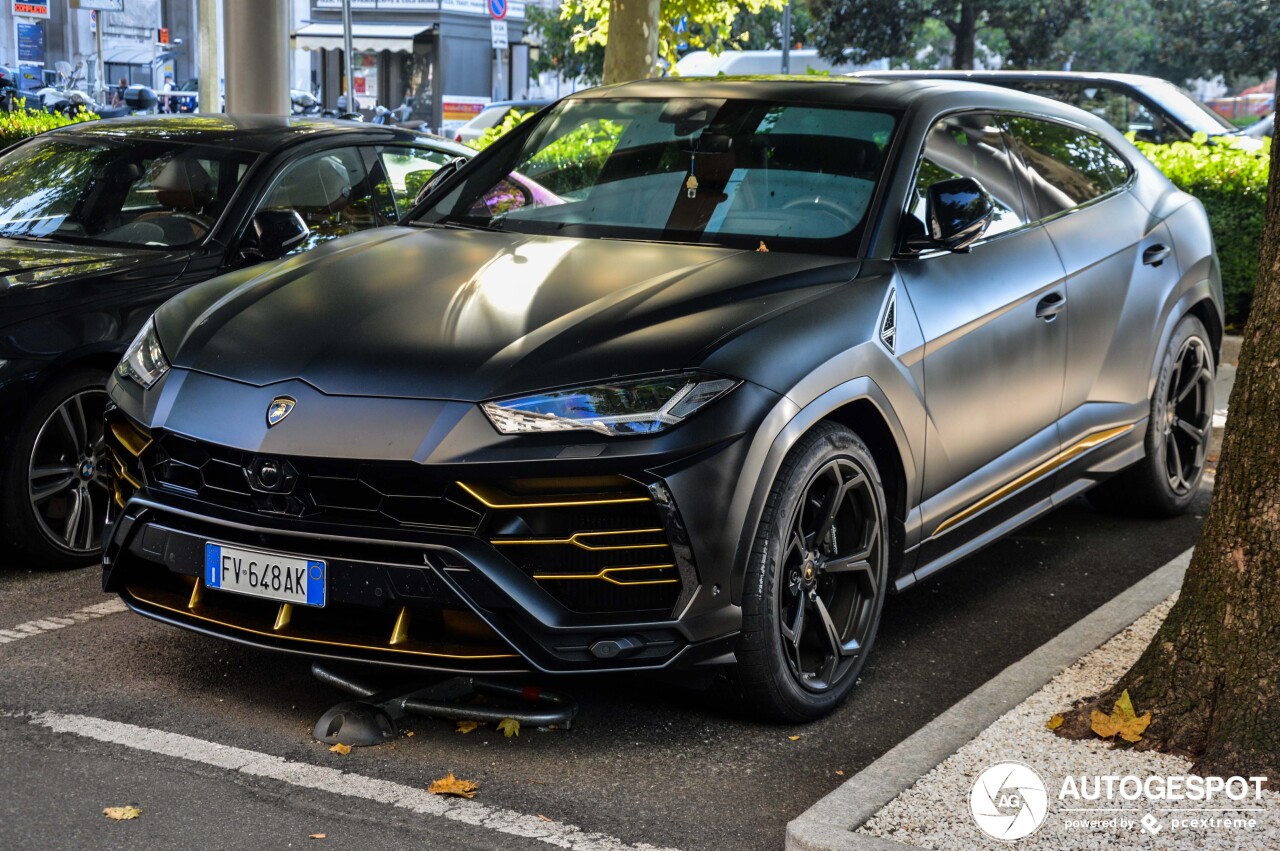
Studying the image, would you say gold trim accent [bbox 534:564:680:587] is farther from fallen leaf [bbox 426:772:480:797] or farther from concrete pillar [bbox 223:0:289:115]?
concrete pillar [bbox 223:0:289:115]

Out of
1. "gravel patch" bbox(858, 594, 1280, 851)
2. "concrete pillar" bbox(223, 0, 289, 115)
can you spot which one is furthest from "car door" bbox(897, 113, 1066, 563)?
"concrete pillar" bbox(223, 0, 289, 115)

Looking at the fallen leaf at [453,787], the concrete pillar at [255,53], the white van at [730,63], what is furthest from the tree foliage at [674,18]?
the fallen leaf at [453,787]

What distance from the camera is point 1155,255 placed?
19.6ft

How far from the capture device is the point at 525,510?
360cm

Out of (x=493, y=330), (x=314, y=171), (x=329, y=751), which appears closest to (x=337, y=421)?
(x=493, y=330)

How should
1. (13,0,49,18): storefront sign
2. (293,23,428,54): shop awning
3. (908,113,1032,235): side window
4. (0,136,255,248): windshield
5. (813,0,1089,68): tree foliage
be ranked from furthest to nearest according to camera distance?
(293,23,428,54): shop awning < (813,0,1089,68): tree foliage < (13,0,49,18): storefront sign < (0,136,255,248): windshield < (908,113,1032,235): side window

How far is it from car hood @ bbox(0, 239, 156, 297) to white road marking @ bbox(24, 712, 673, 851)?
1803 mm

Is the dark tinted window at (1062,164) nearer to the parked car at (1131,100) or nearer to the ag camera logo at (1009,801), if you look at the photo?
the ag camera logo at (1009,801)

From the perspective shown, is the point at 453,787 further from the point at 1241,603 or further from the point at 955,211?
the point at 955,211

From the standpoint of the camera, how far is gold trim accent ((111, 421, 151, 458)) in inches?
162

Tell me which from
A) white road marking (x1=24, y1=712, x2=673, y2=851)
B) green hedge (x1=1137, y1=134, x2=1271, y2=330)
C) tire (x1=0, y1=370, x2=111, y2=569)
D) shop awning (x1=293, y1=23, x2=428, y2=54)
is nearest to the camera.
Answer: white road marking (x1=24, y1=712, x2=673, y2=851)

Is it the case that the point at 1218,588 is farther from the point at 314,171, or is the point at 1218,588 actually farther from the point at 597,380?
the point at 314,171

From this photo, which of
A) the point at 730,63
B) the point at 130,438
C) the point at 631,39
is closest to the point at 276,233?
the point at 130,438

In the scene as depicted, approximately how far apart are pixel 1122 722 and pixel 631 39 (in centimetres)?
1036
